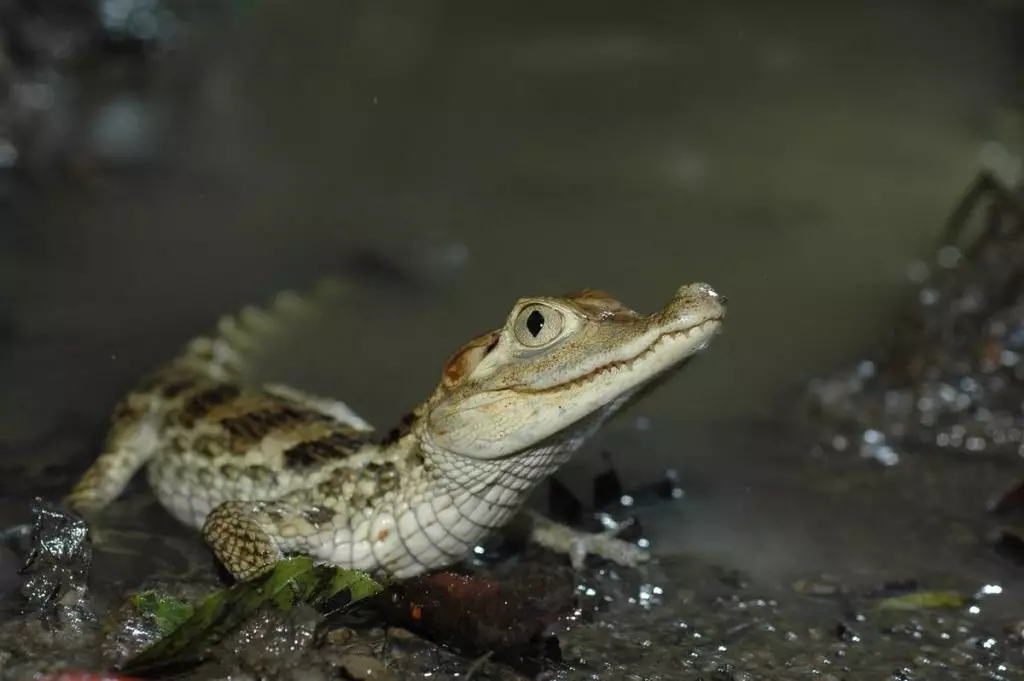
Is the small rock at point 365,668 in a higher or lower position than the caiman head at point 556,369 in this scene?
lower

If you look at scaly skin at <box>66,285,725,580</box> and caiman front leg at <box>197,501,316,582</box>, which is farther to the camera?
caiman front leg at <box>197,501,316,582</box>

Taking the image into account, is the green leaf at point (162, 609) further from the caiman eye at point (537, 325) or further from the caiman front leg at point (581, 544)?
the caiman front leg at point (581, 544)

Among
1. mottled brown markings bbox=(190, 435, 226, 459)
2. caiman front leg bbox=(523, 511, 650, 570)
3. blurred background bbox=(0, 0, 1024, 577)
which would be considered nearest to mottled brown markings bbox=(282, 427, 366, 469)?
mottled brown markings bbox=(190, 435, 226, 459)

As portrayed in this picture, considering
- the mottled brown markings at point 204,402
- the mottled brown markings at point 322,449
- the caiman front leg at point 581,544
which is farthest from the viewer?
the mottled brown markings at point 204,402

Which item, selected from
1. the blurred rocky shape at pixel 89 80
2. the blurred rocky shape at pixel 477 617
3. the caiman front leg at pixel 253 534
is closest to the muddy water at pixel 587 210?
the blurred rocky shape at pixel 89 80

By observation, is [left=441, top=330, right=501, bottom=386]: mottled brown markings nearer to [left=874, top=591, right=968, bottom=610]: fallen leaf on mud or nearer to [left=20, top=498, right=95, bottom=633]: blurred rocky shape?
[left=20, top=498, right=95, bottom=633]: blurred rocky shape

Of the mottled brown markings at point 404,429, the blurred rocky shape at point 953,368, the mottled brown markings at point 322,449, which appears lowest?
the mottled brown markings at point 322,449

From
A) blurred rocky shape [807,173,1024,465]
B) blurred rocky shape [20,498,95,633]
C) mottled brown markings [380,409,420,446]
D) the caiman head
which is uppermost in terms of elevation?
blurred rocky shape [807,173,1024,465]

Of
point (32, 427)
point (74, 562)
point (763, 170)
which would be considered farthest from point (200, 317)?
point (763, 170)
